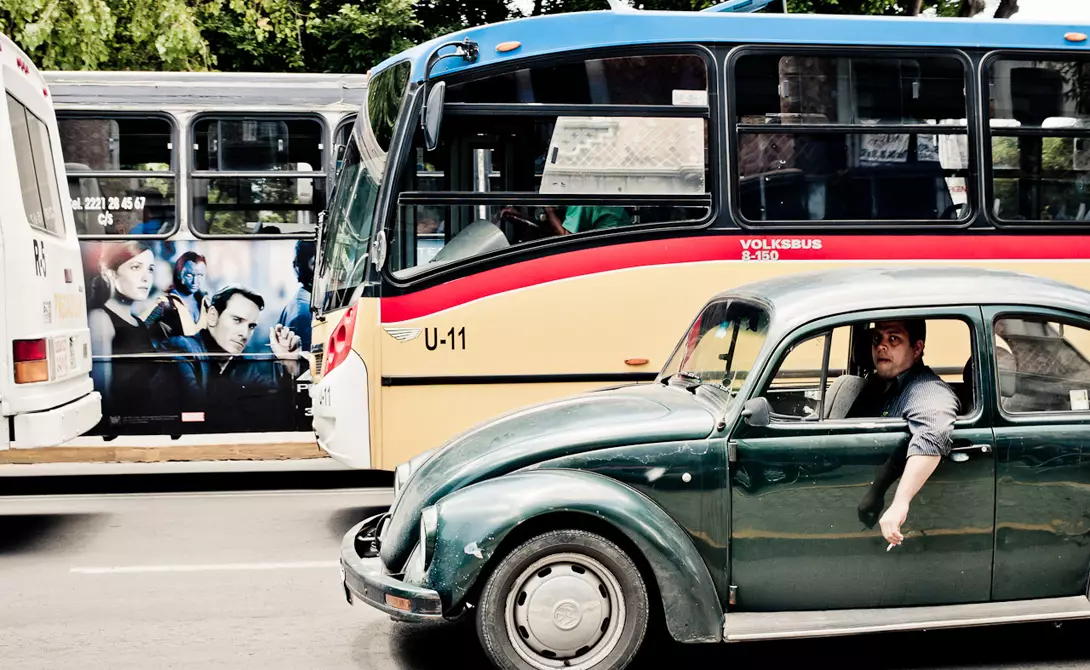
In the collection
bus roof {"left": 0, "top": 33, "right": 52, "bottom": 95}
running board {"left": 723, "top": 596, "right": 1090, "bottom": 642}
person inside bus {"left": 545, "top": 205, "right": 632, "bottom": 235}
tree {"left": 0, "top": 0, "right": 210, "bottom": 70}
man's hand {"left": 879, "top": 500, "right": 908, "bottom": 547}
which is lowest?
running board {"left": 723, "top": 596, "right": 1090, "bottom": 642}

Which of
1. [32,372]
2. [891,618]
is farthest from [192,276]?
[891,618]

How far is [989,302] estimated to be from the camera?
4777mm

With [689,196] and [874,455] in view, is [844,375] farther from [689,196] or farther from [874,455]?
[689,196]

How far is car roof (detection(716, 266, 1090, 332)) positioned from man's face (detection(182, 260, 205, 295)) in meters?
6.27

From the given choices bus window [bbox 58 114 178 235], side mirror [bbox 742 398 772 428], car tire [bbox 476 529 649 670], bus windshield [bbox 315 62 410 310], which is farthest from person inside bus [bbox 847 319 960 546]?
bus window [bbox 58 114 178 235]

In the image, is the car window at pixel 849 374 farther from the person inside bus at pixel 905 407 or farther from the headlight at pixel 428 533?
the headlight at pixel 428 533

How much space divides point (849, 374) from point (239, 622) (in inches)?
117

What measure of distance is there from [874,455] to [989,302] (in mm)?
776

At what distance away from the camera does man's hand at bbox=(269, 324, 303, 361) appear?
402 inches

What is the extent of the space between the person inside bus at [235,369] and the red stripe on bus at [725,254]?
9.64 feet

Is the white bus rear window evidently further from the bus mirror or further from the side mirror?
the side mirror

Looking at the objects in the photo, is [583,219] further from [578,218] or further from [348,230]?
[348,230]

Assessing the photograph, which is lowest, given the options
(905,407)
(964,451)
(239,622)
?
(239,622)

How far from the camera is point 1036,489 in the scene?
15.4 feet
